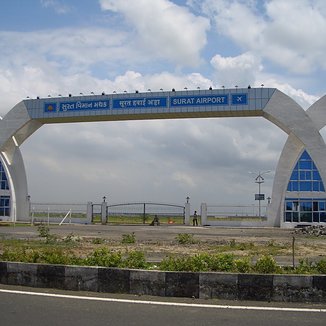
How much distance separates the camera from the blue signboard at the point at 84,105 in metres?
36.5

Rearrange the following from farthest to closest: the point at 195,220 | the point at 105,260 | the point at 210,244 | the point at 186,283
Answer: the point at 195,220 < the point at 210,244 < the point at 105,260 < the point at 186,283

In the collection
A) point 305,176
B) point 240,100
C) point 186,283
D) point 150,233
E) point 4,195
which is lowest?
point 150,233

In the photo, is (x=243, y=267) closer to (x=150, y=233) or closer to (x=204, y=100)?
(x=150, y=233)

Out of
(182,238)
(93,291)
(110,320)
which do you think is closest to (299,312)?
(110,320)

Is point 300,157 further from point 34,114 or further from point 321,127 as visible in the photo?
point 34,114

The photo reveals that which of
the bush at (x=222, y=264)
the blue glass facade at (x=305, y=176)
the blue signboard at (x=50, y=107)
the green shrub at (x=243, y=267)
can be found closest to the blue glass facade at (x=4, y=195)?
the blue signboard at (x=50, y=107)

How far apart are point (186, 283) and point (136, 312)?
1.45 m

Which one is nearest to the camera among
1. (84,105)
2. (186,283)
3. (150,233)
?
(186,283)

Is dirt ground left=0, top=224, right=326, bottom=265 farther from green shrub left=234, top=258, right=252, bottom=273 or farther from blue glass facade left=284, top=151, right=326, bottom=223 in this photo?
blue glass facade left=284, top=151, right=326, bottom=223

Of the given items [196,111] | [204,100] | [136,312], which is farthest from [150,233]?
[136,312]

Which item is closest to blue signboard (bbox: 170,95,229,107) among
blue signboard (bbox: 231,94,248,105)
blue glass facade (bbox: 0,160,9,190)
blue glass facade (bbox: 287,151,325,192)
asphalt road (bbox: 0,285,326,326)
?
blue signboard (bbox: 231,94,248,105)

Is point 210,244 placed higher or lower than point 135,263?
lower

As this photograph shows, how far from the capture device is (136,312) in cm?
721

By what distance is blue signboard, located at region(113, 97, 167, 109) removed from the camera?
35562 mm
